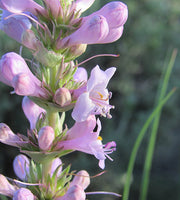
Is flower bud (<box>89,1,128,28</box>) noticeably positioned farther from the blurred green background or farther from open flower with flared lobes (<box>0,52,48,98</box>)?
the blurred green background

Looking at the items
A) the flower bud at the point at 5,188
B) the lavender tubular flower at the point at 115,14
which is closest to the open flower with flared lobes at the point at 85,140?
the flower bud at the point at 5,188

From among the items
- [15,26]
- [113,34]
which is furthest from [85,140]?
[15,26]

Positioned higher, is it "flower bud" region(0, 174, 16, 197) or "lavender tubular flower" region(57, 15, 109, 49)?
"lavender tubular flower" region(57, 15, 109, 49)

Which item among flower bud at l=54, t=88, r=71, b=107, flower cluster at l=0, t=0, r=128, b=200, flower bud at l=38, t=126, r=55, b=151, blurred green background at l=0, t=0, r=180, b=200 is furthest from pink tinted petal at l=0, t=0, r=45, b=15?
blurred green background at l=0, t=0, r=180, b=200

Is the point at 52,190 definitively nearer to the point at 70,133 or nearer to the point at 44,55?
the point at 70,133

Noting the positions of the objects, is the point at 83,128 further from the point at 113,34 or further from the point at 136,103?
the point at 136,103

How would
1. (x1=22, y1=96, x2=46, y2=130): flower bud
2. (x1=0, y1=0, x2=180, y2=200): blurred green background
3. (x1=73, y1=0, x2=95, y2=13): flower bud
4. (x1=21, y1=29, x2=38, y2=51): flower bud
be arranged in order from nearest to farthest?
(x1=21, y1=29, x2=38, y2=51): flower bud → (x1=73, y1=0, x2=95, y2=13): flower bud → (x1=22, y1=96, x2=46, y2=130): flower bud → (x1=0, y1=0, x2=180, y2=200): blurred green background

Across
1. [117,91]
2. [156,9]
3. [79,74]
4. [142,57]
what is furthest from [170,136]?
[79,74]
